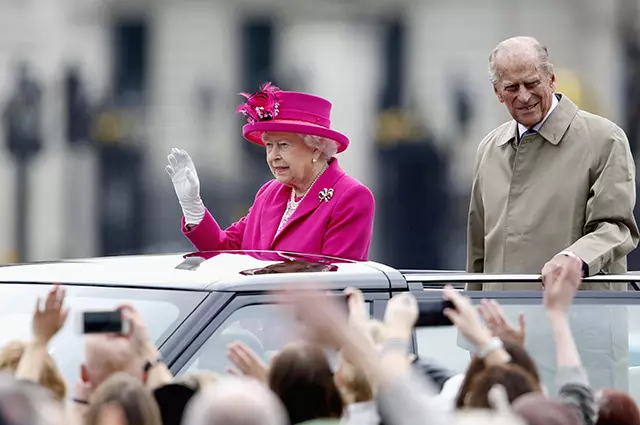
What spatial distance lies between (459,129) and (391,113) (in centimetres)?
103

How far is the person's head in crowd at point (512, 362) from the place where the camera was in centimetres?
332

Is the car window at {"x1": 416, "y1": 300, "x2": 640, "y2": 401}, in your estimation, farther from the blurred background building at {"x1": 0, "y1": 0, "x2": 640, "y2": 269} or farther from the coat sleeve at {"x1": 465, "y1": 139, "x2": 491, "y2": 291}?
the blurred background building at {"x1": 0, "y1": 0, "x2": 640, "y2": 269}

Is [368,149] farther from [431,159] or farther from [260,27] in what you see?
[260,27]

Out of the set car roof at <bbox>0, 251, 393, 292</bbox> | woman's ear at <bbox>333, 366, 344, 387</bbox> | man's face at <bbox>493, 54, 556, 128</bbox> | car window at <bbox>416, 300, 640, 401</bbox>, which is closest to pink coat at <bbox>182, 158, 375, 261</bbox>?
car roof at <bbox>0, 251, 393, 292</bbox>

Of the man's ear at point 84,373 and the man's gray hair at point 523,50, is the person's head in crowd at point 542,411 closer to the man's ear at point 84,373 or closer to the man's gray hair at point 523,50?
the man's ear at point 84,373

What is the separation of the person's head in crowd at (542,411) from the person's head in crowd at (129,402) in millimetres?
800

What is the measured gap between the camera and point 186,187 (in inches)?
207

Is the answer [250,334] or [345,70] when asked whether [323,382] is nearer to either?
[250,334]

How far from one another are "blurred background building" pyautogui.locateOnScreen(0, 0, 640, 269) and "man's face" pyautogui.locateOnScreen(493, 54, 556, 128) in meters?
13.2

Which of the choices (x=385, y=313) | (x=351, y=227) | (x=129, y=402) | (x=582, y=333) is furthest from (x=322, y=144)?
(x=129, y=402)

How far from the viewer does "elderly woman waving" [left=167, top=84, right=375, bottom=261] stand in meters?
4.95

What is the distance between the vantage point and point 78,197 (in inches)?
774

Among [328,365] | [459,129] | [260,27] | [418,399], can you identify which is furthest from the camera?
[260,27]

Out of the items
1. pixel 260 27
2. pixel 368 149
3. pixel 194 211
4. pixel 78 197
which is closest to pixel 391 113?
pixel 368 149
